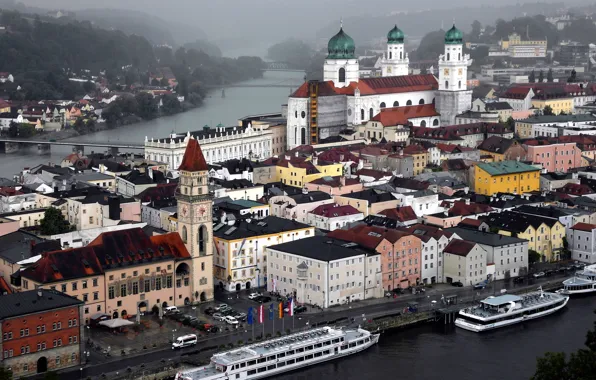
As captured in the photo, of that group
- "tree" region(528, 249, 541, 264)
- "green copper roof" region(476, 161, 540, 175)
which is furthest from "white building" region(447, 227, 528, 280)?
"green copper roof" region(476, 161, 540, 175)

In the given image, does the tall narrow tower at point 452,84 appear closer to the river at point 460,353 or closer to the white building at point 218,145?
the white building at point 218,145

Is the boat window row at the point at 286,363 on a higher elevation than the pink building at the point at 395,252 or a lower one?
lower

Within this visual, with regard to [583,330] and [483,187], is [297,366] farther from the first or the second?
[483,187]

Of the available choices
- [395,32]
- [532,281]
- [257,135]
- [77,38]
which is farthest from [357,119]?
[77,38]

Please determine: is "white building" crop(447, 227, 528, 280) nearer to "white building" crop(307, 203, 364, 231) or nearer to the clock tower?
"white building" crop(307, 203, 364, 231)

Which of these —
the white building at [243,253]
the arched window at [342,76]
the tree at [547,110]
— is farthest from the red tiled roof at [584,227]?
the tree at [547,110]
